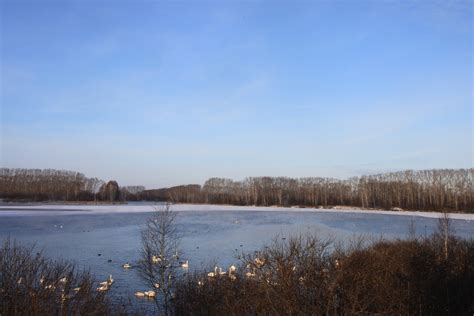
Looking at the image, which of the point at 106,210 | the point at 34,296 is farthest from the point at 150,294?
the point at 106,210

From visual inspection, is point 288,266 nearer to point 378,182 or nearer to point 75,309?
point 75,309

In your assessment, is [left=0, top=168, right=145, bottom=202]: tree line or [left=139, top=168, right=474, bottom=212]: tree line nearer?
[left=139, top=168, right=474, bottom=212]: tree line

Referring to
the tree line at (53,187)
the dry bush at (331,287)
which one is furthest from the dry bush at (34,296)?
the tree line at (53,187)

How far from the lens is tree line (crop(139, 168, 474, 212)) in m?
84.5

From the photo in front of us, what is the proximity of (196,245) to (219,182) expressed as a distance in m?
121

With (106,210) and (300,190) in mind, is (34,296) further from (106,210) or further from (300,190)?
(300,190)

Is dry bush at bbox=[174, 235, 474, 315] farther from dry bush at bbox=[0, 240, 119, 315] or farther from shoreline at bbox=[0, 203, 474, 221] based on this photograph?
shoreline at bbox=[0, 203, 474, 221]

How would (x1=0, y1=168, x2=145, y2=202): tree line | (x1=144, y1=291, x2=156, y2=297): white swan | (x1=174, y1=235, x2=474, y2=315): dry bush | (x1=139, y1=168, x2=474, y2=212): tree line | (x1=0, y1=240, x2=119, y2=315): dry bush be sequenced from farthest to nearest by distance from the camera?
(x1=0, y1=168, x2=145, y2=202): tree line < (x1=139, y1=168, x2=474, y2=212): tree line < (x1=144, y1=291, x2=156, y2=297): white swan < (x1=174, y1=235, x2=474, y2=315): dry bush < (x1=0, y1=240, x2=119, y2=315): dry bush

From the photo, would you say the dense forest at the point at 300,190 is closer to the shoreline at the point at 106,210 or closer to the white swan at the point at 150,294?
the shoreline at the point at 106,210

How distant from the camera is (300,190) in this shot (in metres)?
119

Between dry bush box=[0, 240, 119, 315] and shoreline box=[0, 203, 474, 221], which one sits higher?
dry bush box=[0, 240, 119, 315]

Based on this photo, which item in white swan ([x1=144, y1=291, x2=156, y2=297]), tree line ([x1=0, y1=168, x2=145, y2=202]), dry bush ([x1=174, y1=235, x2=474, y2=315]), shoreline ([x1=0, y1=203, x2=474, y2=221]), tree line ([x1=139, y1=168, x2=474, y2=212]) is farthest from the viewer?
tree line ([x1=0, y1=168, x2=145, y2=202])

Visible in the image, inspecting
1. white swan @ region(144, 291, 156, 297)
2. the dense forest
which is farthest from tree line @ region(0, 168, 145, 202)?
white swan @ region(144, 291, 156, 297)

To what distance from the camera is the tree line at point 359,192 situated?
84500 millimetres
